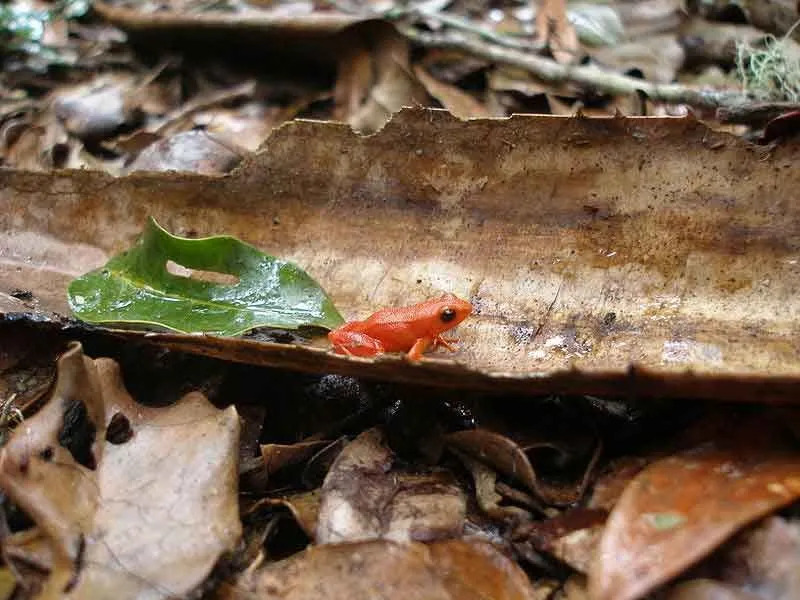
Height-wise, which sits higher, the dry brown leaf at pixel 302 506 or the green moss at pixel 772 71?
the green moss at pixel 772 71

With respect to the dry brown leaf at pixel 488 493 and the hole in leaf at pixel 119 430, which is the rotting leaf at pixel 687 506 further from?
the hole in leaf at pixel 119 430

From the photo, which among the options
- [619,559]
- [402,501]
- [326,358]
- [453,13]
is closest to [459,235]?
[326,358]

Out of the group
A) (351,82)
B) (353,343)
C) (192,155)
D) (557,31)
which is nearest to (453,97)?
(351,82)

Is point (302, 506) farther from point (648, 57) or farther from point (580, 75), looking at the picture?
point (648, 57)

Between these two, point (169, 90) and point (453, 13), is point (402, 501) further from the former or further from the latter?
point (453, 13)

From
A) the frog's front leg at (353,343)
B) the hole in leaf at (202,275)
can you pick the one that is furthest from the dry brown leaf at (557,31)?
the hole in leaf at (202,275)

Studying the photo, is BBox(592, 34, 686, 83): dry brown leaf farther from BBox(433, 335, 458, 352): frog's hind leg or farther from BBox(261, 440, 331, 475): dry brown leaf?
BBox(261, 440, 331, 475): dry brown leaf

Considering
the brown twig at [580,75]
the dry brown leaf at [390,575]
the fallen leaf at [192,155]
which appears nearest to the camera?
the dry brown leaf at [390,575]
